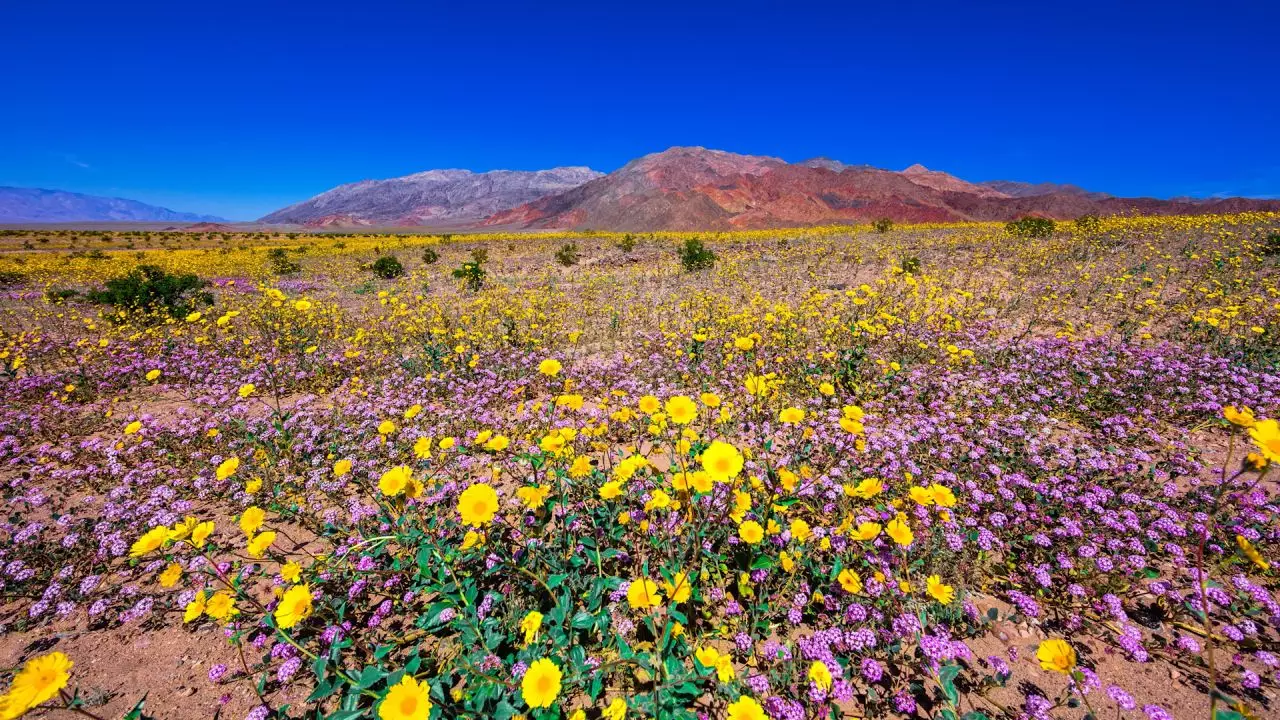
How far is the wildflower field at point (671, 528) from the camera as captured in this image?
6.97 ft

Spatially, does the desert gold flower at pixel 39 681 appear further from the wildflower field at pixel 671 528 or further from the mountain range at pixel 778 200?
the mountain range at pixel 778 200

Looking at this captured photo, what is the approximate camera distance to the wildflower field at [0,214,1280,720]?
6.97ft

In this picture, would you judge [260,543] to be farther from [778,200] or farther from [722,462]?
[778,200]

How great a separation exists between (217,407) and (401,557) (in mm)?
4597

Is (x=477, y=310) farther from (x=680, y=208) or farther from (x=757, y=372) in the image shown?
(x=680, y=208)

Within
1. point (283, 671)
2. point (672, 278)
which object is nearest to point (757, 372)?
point (283, 671)

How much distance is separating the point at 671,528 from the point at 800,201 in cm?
7980

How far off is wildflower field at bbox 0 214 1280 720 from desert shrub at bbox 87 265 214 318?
2.95 m

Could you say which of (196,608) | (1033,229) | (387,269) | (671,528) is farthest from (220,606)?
(1033,229)

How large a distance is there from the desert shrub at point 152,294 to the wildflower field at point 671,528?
295 cm

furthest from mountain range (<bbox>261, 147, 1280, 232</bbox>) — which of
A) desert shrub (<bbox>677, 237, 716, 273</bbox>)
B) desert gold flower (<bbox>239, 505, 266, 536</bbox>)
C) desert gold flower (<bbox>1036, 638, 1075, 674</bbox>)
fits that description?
desert gold flower (<bbox>239, 505, 266, 536</bbox>)

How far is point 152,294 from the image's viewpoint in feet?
33.5

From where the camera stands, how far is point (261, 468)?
4.03 metres

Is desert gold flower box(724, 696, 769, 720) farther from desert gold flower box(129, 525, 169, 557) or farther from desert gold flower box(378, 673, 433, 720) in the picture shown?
desert gold flower box(129, 525, 169, 557)
